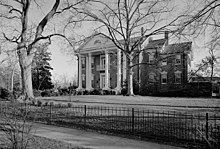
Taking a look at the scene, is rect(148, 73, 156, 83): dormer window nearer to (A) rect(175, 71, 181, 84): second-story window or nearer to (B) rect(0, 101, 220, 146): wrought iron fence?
(A) rect(175, 71, 181, 84): second-story window

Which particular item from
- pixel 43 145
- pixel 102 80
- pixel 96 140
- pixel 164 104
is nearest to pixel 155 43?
pixel 102 80

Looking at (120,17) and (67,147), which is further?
(120,17)

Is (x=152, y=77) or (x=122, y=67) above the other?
(x=122, y=67)

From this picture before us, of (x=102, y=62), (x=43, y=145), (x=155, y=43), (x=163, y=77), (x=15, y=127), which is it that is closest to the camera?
(x=15, y=127)

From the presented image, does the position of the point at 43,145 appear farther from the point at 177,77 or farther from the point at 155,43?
the point at 155,43

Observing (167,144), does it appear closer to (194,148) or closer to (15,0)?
(194,148)

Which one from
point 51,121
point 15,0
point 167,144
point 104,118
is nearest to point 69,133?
point 104,118

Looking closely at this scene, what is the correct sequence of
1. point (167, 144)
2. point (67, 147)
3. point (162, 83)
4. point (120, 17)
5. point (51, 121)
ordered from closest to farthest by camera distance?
point (67, 147) < point (167, 144) < point (51, 121) < point (120, 17) < point (162, 83)

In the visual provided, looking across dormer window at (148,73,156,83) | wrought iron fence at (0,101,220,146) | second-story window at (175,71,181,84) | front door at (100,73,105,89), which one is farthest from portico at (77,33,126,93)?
wrought iron fence at (0,101,220,146)

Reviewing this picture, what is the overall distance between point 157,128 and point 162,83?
28301 millimetres

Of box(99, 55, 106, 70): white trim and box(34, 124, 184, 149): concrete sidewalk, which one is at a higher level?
box(99, 55, 106, 70): white trim

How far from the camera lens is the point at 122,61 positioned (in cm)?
3591

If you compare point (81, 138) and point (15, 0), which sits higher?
point (15, 0)

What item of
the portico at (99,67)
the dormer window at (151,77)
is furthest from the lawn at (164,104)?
the portico at (99,67)
